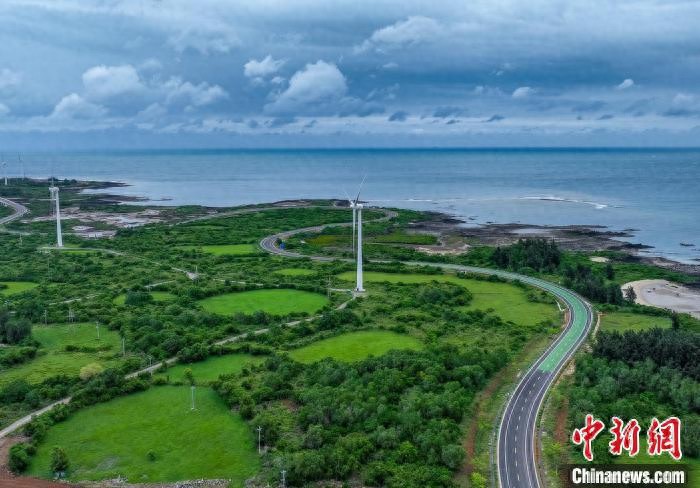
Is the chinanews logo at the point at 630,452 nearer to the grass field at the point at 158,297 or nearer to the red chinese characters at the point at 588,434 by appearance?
the red chinese characters at the point at 588,434

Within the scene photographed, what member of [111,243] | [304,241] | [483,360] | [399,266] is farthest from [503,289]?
[111,243]

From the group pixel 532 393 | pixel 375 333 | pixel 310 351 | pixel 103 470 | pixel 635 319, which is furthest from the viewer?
pixel 635 319

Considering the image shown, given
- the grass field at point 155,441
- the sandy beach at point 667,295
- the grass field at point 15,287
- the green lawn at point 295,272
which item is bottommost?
the grass field at point 155,441

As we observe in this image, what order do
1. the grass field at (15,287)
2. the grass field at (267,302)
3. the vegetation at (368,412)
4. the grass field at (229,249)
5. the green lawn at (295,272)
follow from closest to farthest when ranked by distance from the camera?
the vegetation at (368,412)
the grass field at (267,302)
the grass field at (15,287)
the green lawn at (295,272)
the grass field at (229,249)

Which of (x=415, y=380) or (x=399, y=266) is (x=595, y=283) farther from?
(x=415, y=380)

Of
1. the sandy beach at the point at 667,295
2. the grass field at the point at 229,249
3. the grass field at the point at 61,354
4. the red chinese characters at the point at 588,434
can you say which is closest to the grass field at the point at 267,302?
the grass field at the point at 61,354

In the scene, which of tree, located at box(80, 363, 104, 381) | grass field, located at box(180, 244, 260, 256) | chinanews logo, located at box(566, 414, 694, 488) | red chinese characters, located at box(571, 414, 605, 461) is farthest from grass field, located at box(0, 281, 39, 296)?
chinanews logo, located at box(566, 414, 694, 488)

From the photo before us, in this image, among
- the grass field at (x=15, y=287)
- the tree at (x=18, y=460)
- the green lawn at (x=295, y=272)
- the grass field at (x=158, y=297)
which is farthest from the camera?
the green lawn at (x=295, y=272)
